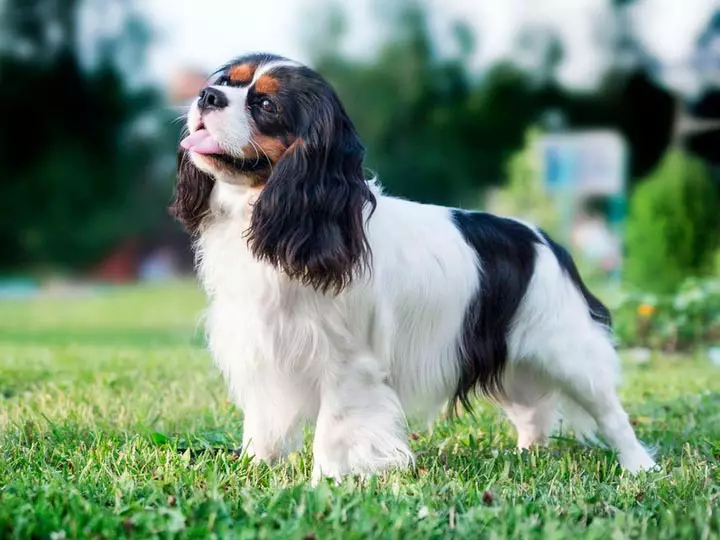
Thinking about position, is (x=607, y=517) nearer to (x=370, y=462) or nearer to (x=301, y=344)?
(x=370, y=462)

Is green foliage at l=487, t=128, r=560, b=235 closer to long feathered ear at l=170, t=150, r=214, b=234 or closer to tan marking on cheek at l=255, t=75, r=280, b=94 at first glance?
long feathered ear at l=170, t=150, r=214, b=234

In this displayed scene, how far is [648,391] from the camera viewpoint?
5.93m

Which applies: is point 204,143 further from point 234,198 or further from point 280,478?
point 280,478

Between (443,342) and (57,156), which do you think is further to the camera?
(57,156)

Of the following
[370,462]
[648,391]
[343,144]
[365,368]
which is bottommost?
[648,391]

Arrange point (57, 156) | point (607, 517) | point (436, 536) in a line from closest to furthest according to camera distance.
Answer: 1. point (436, 536)
2. point (607, 517)
3. point (57, 156)

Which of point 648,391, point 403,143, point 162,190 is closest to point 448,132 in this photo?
point 403,143

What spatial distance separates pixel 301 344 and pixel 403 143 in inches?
838

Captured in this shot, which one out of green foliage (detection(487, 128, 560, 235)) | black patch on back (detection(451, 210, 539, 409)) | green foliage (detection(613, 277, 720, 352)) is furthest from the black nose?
green foliage (detection(487, 128, 560, 235))

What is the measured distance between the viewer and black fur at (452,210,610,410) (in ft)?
13.4

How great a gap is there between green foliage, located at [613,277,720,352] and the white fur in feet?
14.7

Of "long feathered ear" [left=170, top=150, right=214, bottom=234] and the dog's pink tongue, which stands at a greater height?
the dog's pink tongue

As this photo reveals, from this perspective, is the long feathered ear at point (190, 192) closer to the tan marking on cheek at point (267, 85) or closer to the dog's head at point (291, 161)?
the dog's head at point (291, 161)

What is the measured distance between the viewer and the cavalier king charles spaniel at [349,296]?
11.4ft
